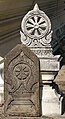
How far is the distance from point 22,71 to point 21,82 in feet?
0.54

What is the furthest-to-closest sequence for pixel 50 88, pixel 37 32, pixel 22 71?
pixel 37 32 → pixel 50 88 → pixel 22 71

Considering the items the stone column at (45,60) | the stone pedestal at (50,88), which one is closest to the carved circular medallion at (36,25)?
the stone column at (45,60)

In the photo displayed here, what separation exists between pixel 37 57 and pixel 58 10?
11907mm

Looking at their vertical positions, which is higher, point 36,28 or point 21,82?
point 36,28

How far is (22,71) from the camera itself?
6543 mm

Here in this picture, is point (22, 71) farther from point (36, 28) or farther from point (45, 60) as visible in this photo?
point (36, 28)

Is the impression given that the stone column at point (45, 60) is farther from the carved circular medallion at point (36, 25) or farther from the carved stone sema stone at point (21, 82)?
the carved stone sema stone at point (21, 82)

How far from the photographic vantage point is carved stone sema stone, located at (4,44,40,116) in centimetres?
652

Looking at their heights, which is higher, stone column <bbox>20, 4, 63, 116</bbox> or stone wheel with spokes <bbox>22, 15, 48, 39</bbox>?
stone wheel with spokes <bbox>22, 15, 48, 39</bbox>

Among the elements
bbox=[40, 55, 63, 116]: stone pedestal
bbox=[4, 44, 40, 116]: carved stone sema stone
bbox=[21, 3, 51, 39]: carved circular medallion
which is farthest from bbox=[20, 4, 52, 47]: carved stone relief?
bbox=[4, 44, 40, 116]: carved stone sema stone

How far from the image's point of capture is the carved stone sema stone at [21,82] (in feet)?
21.4

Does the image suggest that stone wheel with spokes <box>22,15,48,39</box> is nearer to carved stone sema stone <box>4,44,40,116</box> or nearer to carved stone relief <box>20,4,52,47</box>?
carved stone relief <box>20,4,52,47</box>

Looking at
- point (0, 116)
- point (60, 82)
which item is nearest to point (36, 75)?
point (0, 116)

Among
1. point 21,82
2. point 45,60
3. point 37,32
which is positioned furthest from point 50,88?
point 37,32
